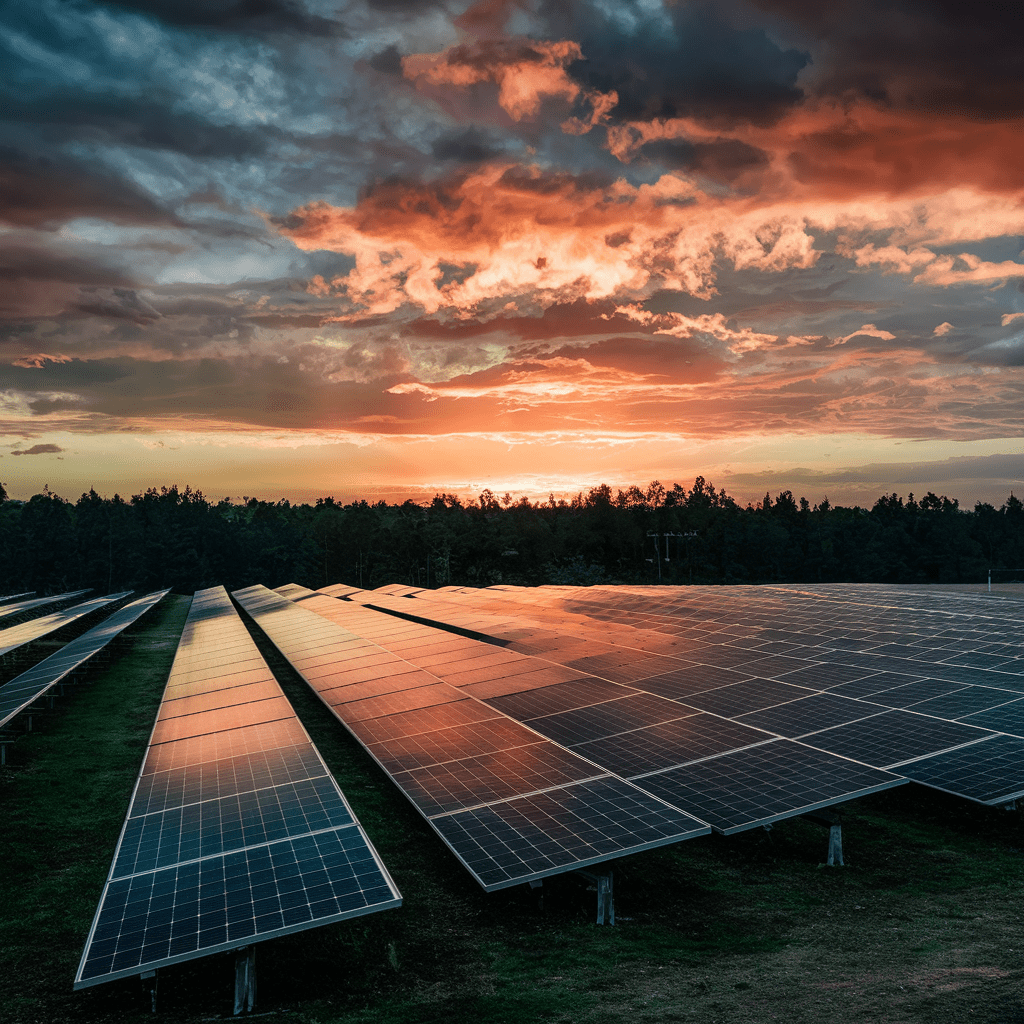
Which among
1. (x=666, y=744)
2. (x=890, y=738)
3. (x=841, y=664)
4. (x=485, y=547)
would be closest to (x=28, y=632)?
(x=666, y=744)

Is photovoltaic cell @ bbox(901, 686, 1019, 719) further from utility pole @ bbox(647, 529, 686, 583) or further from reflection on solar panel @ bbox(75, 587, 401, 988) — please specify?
utility pole @ bbox(647, 529, 686, 583)

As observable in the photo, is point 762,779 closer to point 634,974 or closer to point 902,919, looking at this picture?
point 902,919

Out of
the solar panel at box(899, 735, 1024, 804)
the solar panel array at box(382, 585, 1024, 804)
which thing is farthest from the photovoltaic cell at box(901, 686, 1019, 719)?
the solar panel at box(899, 735, 1024, 804)

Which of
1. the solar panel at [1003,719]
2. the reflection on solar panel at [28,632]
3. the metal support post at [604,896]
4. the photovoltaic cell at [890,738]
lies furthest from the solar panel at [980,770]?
the reflection on solar panel at [28,632]

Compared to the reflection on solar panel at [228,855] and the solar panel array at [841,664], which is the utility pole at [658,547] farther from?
the reflection on solar panel at [228,855]

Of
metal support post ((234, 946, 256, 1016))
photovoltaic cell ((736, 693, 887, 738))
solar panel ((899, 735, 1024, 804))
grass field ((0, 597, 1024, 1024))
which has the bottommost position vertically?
grass field ((0, 597, 1024, 1024))
